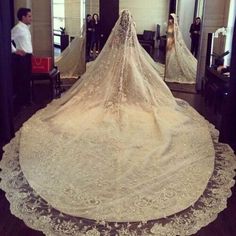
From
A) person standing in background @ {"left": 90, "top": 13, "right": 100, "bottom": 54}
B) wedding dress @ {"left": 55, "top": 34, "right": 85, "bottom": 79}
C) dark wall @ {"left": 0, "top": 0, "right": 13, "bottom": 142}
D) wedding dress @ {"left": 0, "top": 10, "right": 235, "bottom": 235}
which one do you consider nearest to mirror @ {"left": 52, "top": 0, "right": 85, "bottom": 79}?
wedding dress @ {"left": 55, "top": 34, "right": 85, "bottom": 79}

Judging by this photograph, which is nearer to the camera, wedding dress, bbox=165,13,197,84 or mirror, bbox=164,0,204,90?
mirror, bbox=164,0,204,90

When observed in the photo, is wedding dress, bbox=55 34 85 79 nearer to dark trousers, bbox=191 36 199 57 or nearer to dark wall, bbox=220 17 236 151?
dark trousers, bbox=191 36 199 57

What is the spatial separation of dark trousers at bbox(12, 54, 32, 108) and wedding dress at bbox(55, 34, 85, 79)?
2.02 meters

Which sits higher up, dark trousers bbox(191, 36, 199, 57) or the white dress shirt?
the white dress shirt

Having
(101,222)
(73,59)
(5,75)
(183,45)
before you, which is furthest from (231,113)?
(73,59)

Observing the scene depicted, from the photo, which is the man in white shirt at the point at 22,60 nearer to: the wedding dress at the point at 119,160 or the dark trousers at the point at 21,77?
the dark trousers at the point at 21,77

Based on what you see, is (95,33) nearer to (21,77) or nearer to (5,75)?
(21,77)

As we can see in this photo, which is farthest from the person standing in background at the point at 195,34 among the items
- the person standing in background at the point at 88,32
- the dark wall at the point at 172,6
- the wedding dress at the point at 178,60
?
the person standing in background at the point at 88,32

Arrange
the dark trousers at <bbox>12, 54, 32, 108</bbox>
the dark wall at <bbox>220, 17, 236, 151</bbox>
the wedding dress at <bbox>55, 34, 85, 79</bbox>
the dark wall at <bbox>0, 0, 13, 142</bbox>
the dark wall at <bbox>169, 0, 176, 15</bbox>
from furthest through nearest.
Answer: the wedding dress at <bbox>55, 34, 85, 79</bbox> → the dark wall at <bbox>169, 0, 176, 15</bbox> → the dark trousers at <bbox>12, 54, 32, 108</bbox> → the dark wall at <bbox>220, 17, 236, 151</bbox> → the dark wall at <bbox>0, 0, 13, 142</bbox>

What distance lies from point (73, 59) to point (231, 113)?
176 inches

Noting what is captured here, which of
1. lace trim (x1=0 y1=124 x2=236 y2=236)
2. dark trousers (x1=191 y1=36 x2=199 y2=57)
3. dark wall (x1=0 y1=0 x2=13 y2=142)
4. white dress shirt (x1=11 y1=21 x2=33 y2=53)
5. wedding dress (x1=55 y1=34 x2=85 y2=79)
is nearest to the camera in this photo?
lace trim (x1=0 y1=124 x2=236 y2=236)

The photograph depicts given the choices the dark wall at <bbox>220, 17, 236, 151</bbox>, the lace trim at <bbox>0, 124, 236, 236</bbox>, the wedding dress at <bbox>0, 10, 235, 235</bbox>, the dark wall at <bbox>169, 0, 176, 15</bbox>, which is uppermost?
the dark wall at <bbox>169, 0, 176, 15</bbox>

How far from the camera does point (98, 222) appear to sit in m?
2.55

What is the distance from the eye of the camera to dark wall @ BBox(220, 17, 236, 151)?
3.88 meters
